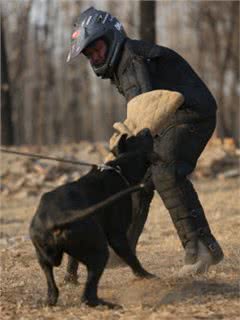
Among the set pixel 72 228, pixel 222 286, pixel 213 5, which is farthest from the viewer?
pixel 213 5

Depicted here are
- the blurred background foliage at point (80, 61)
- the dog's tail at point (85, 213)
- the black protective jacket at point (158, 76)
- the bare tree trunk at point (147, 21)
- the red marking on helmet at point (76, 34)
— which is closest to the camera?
the dog's tail at point (85, 213)

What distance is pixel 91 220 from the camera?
5.58m

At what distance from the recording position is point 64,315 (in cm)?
550

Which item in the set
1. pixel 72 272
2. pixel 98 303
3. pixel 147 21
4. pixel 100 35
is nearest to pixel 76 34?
pixel 100 35

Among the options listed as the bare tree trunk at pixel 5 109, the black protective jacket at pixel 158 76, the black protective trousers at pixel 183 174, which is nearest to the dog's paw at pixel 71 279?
the black protective trousers at pixel 183 174

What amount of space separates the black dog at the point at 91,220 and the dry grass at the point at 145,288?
0.59 feet

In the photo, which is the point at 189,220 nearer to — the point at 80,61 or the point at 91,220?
the point at 91,220

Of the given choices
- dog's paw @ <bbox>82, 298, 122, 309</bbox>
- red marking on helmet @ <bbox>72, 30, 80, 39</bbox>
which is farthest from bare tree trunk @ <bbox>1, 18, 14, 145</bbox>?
dog's paw @ <bbox>82, 298, 122, 309</bbox>

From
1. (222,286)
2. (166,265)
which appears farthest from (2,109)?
(222,286)

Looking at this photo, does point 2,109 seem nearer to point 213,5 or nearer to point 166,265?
point 213,5

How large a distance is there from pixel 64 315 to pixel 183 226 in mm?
1627

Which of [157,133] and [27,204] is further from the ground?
[157,133]

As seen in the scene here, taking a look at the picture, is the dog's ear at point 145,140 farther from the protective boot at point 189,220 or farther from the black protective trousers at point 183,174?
the protective boot at point 189,220

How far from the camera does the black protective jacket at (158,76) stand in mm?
6379
